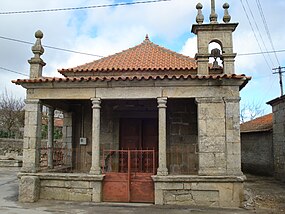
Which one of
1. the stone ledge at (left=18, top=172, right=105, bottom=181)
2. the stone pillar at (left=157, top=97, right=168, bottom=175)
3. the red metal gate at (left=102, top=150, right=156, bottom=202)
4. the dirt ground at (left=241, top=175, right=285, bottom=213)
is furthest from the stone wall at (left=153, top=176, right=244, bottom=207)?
the stone ledge at (left=18, top=172, right=105, bottom=181)

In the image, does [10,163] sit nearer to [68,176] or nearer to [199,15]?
[68,176]

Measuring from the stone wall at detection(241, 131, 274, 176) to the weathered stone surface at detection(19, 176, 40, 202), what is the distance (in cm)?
1144

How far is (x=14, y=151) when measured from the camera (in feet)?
81.0

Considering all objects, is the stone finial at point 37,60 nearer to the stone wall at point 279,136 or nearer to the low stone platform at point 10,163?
the stone wall at point 279,136

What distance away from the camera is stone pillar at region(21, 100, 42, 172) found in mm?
8461

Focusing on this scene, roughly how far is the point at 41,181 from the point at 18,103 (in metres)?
30.4

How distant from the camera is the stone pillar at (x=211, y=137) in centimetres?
793

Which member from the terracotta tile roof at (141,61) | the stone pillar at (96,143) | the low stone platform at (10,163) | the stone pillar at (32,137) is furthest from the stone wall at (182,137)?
the low stone platform at (10,163)

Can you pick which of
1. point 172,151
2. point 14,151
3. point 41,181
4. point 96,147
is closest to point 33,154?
point 41,181

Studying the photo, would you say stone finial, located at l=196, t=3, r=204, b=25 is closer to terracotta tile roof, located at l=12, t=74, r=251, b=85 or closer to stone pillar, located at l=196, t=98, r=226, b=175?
terracotta tile roof, located at l=12, t=74, r=251, b=85

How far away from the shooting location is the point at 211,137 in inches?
317

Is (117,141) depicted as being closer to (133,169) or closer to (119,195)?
(133,169)

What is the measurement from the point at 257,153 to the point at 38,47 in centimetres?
1275

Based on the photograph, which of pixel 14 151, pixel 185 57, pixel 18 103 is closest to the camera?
pixel 185 57
